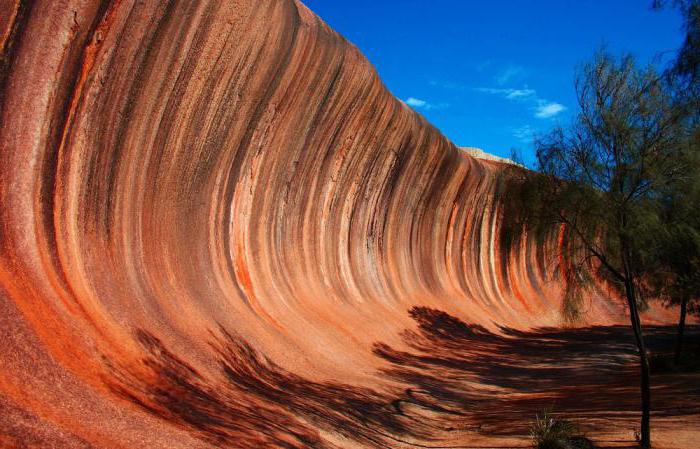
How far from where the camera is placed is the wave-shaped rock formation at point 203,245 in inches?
276

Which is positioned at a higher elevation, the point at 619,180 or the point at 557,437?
the point at 619,180

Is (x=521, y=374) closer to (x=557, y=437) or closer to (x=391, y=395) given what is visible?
(x=391, y=395)

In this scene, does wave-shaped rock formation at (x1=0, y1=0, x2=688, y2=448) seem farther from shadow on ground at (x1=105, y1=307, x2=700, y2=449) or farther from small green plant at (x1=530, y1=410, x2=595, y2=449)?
small green plant at (x1=530, y1=410, x2=595, y2=449)

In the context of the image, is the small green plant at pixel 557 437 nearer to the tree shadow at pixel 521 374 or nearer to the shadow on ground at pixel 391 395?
the tree shadow at pixel 521 374

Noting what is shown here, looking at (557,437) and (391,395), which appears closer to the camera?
(557,437)

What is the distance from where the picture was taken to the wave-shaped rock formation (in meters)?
7.02

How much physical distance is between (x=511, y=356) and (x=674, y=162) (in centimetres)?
1137

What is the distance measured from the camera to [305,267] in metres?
16.9

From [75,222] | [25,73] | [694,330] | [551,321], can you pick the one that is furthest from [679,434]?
[551,321]

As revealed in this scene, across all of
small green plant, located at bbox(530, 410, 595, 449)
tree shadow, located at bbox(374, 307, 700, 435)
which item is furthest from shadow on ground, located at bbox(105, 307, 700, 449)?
small green plant, located at bbox(530, 410, 595, 449)

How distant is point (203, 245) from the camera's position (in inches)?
495

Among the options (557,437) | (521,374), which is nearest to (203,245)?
(557,437)

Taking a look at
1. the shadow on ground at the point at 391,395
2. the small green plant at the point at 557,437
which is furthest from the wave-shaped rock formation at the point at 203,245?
the small green plant at the point at 557,437

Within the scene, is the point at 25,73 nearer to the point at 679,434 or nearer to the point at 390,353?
the point at 679,434
